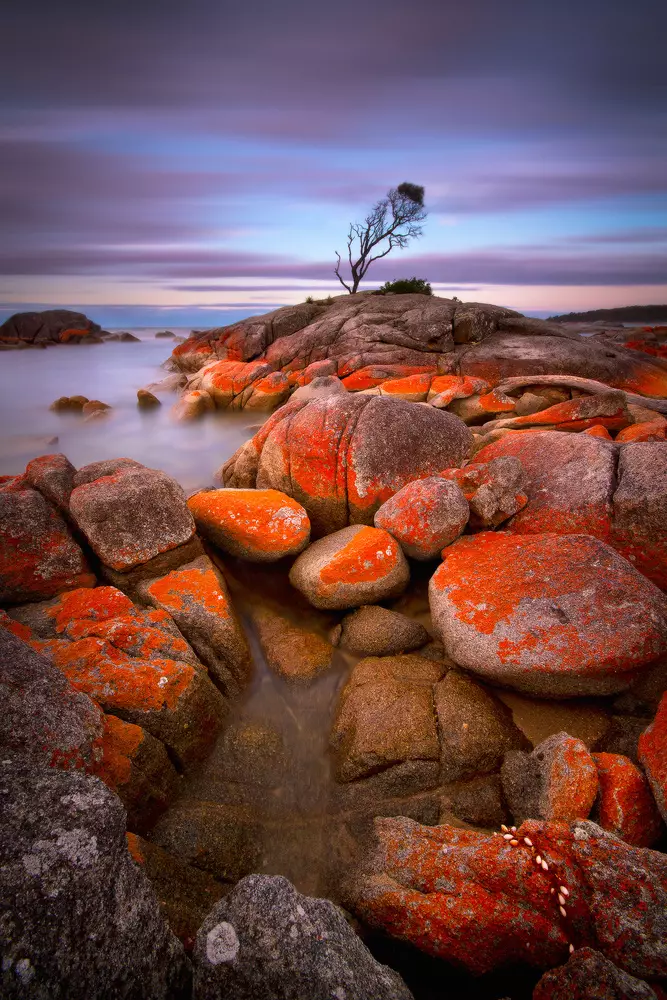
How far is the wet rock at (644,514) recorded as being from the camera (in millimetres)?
5879

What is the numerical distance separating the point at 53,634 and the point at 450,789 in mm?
4542

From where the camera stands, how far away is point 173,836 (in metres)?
4.15

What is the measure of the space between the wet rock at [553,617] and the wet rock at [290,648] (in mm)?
1628

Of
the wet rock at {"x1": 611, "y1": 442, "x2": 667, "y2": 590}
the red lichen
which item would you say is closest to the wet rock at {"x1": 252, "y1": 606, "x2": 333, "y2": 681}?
the red lichen

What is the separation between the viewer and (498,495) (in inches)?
259

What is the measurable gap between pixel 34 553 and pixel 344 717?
433cm

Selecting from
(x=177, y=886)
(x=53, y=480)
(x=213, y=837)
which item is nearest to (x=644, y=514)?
(x=213, y=837)

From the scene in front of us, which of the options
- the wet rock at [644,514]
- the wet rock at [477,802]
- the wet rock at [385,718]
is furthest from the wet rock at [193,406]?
the wet rock at [477,802]

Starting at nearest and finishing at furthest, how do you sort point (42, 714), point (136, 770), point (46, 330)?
1. point (42, 714)
2. point (136, 770)
3. point (46, 330)

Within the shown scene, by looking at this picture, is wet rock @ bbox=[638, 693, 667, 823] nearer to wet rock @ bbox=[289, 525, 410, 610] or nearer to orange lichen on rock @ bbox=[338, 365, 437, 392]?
wet rock @ bbox=[289, 525, 410, 610]

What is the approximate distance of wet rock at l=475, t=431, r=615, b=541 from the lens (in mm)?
6328

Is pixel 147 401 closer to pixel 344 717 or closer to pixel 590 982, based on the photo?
pixel 344 717

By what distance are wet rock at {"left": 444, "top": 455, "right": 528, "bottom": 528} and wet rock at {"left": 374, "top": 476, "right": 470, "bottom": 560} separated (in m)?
0.21

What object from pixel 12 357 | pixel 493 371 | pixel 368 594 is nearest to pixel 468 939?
pixel 368 594
